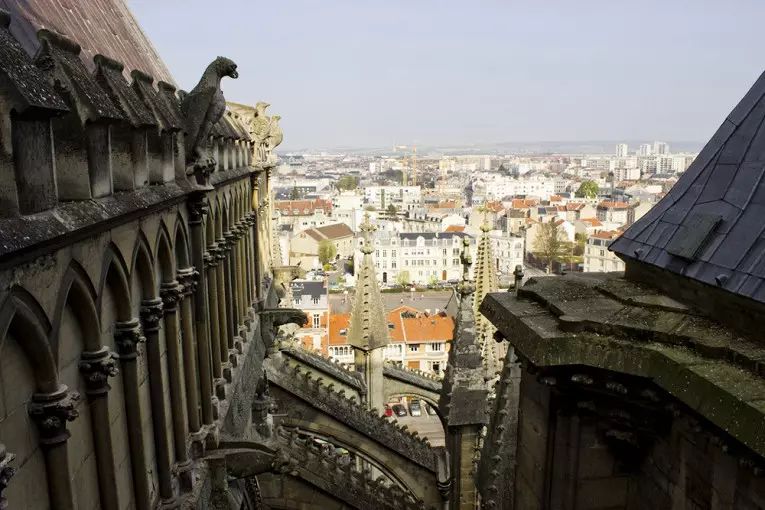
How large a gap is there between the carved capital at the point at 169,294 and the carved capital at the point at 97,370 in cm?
185

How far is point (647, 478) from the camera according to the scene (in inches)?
207

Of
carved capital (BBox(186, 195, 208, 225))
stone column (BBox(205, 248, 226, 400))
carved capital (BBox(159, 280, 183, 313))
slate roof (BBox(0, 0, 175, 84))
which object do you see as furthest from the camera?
stone column (BBox(205, 248, 226, 400))

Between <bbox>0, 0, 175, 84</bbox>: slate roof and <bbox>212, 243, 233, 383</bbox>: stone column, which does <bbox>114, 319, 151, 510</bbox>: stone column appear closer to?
<bbox>0, 0, 175, 84</bbox>: slate roof

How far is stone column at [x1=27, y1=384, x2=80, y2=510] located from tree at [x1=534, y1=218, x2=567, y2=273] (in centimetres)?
10560

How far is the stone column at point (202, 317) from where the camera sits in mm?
7469

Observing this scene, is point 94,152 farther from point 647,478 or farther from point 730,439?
point 647,478

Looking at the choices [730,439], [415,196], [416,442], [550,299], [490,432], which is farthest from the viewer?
[415,196]

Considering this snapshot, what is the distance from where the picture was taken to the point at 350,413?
1560 cm

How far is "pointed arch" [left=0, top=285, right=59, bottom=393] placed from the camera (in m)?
3.32

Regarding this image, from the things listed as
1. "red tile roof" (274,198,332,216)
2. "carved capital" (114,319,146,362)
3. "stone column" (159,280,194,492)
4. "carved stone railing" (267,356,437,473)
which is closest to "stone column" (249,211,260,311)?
"carved stone railing" (267,356,437,473)

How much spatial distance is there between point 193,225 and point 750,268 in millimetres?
5722

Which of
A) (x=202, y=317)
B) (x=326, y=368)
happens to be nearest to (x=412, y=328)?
(x=326, y=368)

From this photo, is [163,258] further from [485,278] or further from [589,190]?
[589,190]

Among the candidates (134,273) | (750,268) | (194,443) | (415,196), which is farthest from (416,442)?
(415,196)
